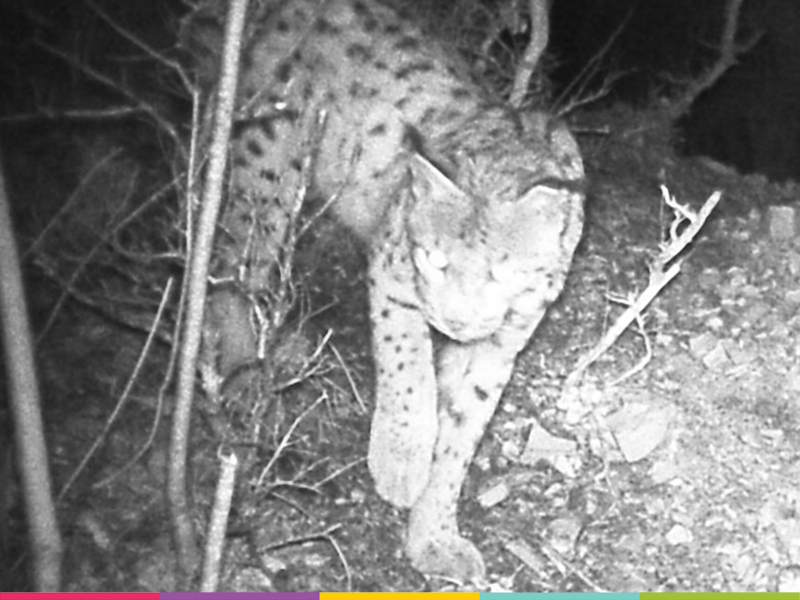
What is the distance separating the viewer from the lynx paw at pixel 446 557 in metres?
1.76

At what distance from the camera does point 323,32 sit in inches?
81.2

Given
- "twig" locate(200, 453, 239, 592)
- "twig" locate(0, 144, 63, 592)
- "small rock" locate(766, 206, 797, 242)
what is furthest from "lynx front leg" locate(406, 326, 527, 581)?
"small rock" locate(766, 206, 797, 242)

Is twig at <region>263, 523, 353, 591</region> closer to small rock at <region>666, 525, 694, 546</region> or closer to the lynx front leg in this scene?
the lynx front leg

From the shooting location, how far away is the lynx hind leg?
6.31ft

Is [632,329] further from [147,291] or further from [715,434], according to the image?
[147,291]

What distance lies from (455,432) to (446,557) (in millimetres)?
222

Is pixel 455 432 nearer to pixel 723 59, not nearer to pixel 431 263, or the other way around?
pixel 431 263

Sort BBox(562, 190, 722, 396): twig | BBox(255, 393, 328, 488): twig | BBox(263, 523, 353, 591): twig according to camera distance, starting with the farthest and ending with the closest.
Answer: BBox(562, 190, 722, 396): twig
BBox(263, 523, 353, 591): twig
BBox(255, 393, 328, 488): twig

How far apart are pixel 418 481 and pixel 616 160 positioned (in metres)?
1.00

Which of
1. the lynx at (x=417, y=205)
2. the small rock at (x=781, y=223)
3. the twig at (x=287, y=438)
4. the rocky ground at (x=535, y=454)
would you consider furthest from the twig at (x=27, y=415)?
the small rock at (x=781, y=223)

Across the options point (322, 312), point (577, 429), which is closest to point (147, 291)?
point (322, 312)

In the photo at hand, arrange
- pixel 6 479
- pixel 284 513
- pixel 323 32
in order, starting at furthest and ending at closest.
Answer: pixel 323 32
pixel 284 513
pixel 6 479

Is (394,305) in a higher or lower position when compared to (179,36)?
lower

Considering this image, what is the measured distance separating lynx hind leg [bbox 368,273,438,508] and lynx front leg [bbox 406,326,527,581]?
3 centimetres
